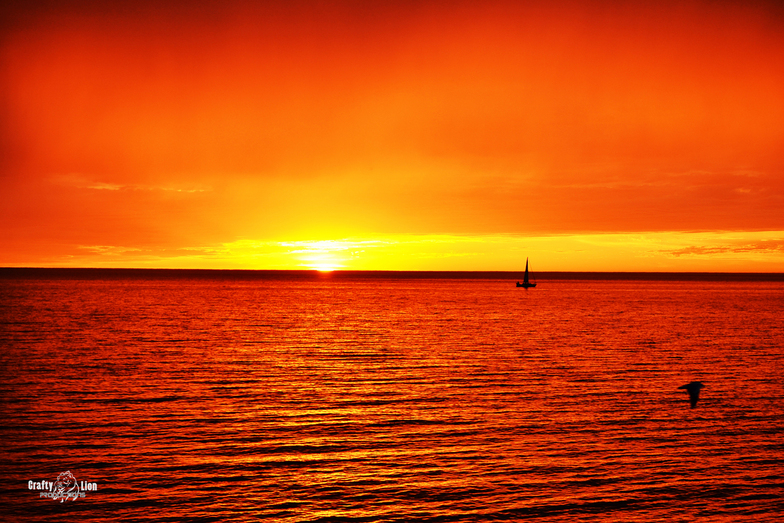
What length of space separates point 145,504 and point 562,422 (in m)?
20.2

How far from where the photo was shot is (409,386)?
133 feet

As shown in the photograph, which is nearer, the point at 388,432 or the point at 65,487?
the point at 65,487

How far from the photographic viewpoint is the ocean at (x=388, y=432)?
21.1 meters

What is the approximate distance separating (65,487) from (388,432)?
1378 centimetres

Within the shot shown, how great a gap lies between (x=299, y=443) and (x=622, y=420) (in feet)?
55.7

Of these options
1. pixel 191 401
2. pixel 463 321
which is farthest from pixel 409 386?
pixel 463 321

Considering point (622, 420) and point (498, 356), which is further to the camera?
point (498, 356)

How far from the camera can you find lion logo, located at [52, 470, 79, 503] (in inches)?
842

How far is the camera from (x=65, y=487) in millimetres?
21844

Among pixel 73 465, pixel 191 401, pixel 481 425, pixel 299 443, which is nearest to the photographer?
pixel 73 465

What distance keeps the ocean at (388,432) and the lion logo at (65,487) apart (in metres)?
0.15

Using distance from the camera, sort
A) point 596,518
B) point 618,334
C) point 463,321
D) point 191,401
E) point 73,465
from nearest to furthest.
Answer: point 596,518 → point 73,465 → point 191,401 → point 618,334 → point 463,321

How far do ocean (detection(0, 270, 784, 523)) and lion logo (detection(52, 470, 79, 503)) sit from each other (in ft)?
0.49

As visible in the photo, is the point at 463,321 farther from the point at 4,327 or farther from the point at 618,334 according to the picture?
the point at 4,327
